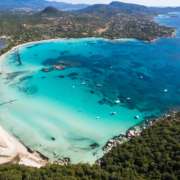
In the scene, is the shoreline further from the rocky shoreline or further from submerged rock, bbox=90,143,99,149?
submerged rock, bbox=90,143,99,149

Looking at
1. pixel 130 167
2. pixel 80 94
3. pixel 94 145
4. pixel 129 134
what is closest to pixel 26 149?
pixel 94 145

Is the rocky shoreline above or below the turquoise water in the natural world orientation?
above

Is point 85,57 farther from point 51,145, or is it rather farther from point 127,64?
point 51,145

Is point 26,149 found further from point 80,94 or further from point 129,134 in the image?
point 80,94

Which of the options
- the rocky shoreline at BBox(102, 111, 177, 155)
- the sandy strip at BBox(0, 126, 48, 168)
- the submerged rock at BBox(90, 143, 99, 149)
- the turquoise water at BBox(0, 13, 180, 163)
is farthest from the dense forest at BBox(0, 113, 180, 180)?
the turquoise water at BBox(0, 13, 180, 163)

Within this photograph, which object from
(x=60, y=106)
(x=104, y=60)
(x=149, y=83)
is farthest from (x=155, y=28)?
(x=60, y=106)
